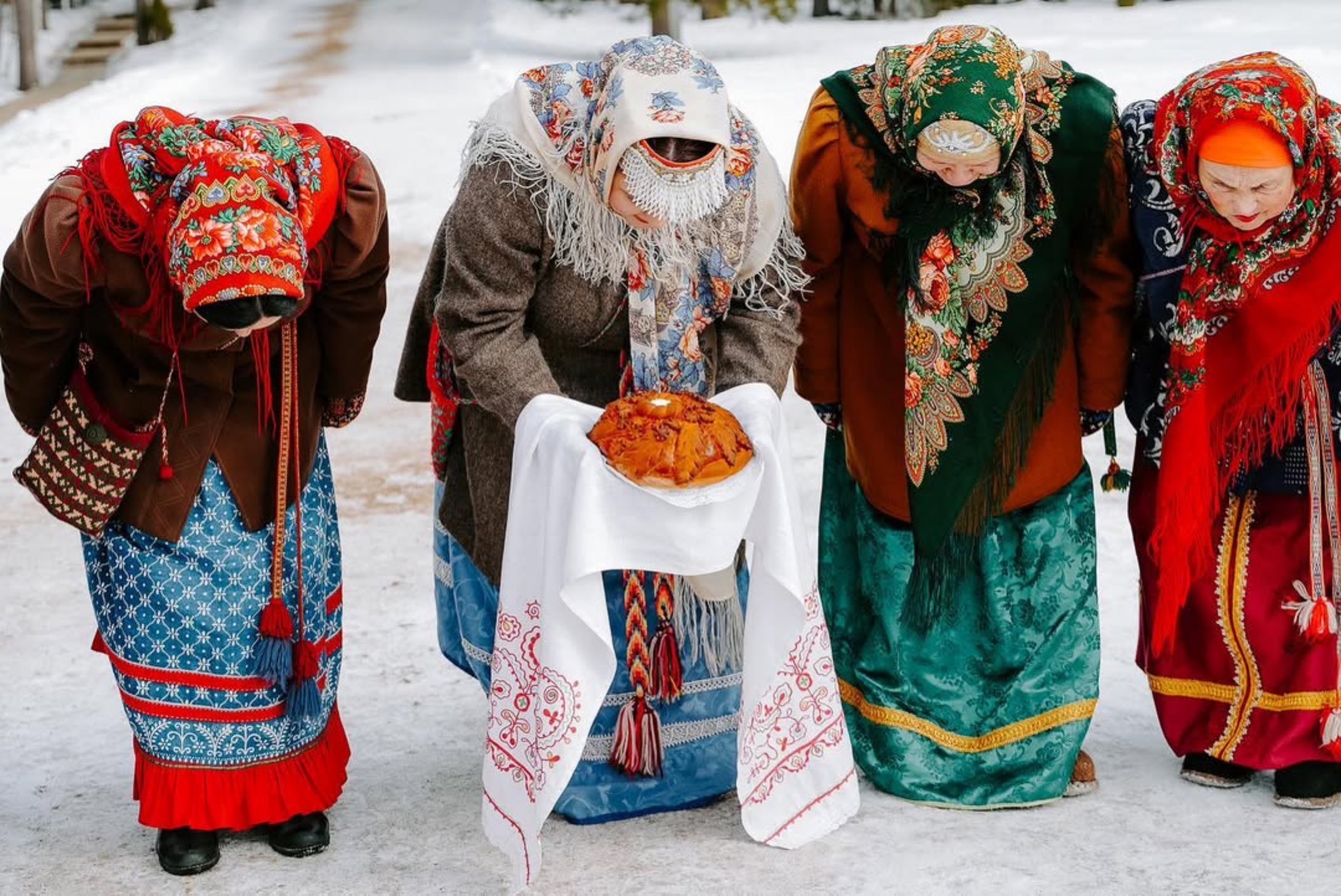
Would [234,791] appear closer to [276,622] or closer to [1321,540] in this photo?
[276,622]

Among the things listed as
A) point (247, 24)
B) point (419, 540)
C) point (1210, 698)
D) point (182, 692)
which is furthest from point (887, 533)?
point (247, 24)

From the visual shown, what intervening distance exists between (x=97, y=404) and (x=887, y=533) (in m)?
1.65

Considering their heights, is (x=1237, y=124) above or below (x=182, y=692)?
above

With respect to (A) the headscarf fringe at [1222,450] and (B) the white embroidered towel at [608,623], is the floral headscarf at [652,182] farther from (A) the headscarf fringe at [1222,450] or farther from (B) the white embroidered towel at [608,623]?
(A) the headscarf fringe at [1222,450]

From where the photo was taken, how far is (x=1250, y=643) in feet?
11.9

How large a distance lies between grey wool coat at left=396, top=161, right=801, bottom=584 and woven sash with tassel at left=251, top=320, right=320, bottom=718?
33 centimetres

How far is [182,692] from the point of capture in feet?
10.9

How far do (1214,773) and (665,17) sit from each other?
48.7 ft

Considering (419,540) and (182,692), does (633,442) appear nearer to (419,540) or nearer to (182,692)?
(182,692)

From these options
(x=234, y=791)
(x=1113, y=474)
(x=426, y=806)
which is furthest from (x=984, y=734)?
(x=234, y=791)

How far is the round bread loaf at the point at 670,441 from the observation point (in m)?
3.02

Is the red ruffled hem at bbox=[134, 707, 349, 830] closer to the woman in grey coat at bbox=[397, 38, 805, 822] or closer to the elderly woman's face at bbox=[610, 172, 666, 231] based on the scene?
the woman in grey coat at bbox=[397, 38, 805, 822]

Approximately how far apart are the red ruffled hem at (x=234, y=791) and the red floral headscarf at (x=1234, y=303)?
5.95ft

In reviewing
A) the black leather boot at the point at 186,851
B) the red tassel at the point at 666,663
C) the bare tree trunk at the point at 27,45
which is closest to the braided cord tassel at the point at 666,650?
the red tassel at the point at 666,663
